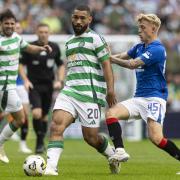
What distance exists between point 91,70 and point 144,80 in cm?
98

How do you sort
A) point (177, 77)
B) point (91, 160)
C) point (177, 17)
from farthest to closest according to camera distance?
point (177, 17), point (177, 77), point (91, 160)

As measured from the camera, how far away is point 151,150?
19.5 metres

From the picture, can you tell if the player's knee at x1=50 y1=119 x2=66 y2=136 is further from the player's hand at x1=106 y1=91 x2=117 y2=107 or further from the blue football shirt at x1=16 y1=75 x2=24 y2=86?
the blue football shirt at x1=16 y1=75 x2=24 y2=86

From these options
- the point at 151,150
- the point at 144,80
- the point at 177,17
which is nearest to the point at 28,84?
the point at 151,150

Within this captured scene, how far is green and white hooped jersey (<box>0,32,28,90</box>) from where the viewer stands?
14.9 meters

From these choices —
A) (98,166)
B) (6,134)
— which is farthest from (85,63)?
(6,134)

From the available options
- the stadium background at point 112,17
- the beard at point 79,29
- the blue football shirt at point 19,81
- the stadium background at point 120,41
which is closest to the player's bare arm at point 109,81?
the beard at point 79,29

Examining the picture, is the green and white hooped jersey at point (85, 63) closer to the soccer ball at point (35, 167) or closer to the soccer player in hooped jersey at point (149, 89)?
the soccer player in hooped jersey at point (149, 89)

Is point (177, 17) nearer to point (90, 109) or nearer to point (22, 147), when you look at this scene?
point (22, 147)

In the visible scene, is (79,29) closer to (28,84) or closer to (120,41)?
(28,84)

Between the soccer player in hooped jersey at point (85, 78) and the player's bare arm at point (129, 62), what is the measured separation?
0.85 ft

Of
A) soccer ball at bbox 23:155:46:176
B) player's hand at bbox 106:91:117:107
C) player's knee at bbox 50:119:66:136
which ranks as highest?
player's hand at bbox 106:91:117:107

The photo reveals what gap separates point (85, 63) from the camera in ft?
39.6

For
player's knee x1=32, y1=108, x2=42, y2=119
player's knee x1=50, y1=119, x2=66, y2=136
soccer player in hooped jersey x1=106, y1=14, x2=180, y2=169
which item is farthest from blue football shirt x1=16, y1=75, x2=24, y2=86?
player's knee x1=50, y1=119, x2=66, y2=136
